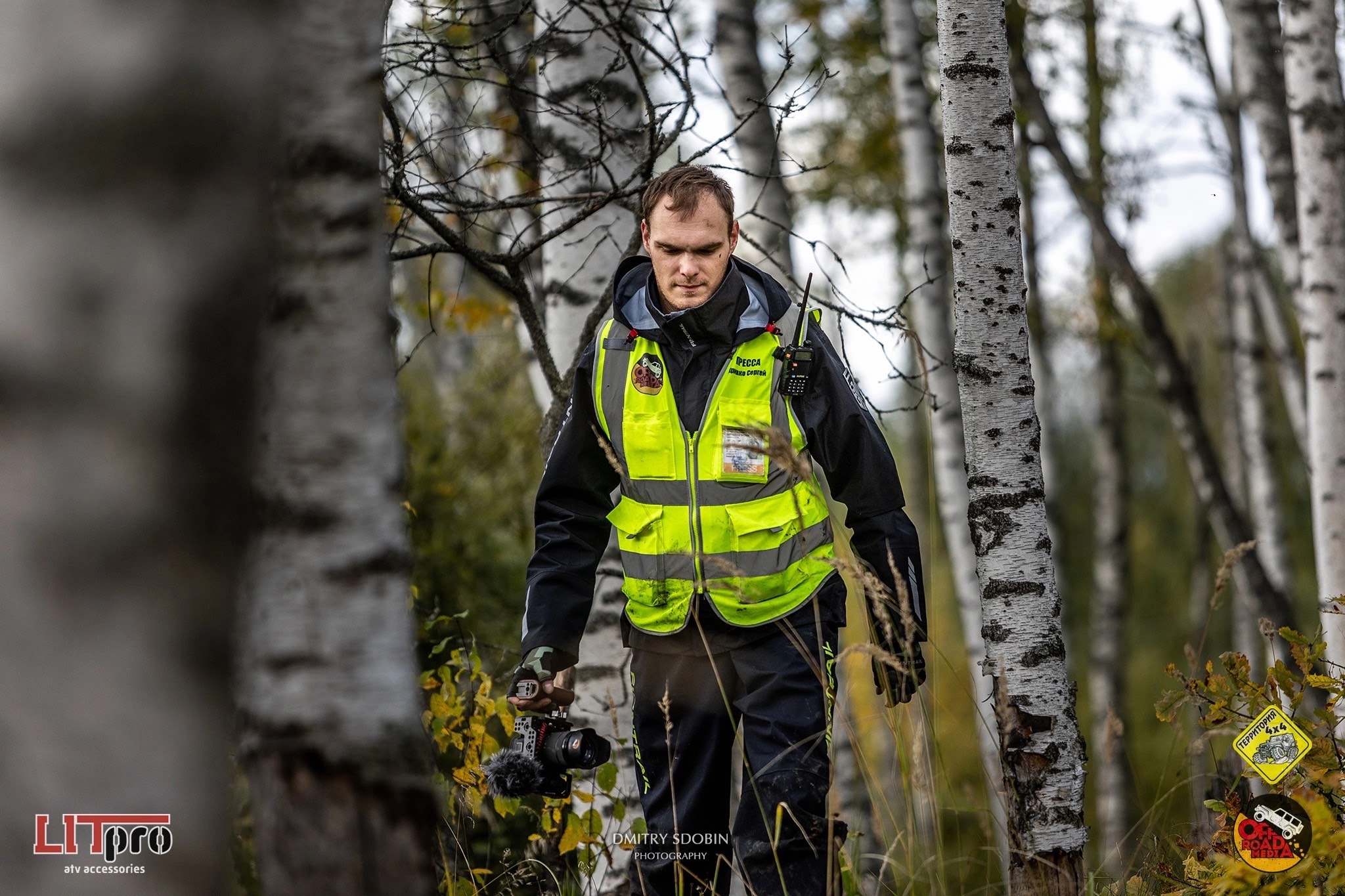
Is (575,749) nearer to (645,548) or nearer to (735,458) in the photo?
(645,548)

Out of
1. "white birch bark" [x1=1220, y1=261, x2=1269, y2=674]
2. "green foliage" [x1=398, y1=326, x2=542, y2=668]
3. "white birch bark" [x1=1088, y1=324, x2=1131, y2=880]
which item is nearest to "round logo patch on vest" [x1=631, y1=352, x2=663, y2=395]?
"green foliage" [x1=398, y1=326, x2=542, y2=668]

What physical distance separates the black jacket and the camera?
0.19 m

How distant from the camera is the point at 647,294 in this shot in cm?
269

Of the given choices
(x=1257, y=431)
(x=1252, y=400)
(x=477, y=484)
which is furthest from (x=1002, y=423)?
(x=1252, y=400)

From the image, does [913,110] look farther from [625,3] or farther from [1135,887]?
[1135,887]

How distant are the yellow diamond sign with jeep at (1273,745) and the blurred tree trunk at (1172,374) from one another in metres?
3.17

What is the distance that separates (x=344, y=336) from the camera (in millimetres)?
1410

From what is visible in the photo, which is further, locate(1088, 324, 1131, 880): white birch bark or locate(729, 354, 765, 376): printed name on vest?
locate(1088, 324, 1131, 880): white birch bark

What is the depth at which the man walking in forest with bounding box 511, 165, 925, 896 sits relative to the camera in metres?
2.50

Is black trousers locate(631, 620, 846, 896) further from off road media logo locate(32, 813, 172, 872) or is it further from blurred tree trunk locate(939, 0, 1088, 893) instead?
off road media logo locate(32, 813, 172, 872)

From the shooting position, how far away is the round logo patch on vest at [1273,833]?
2.14 metres

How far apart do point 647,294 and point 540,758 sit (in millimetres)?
1101

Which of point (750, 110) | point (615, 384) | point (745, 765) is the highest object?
point (750, 110)

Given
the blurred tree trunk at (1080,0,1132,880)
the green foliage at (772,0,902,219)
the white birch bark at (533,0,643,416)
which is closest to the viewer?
the white birch bark at (533,0,643,416)
